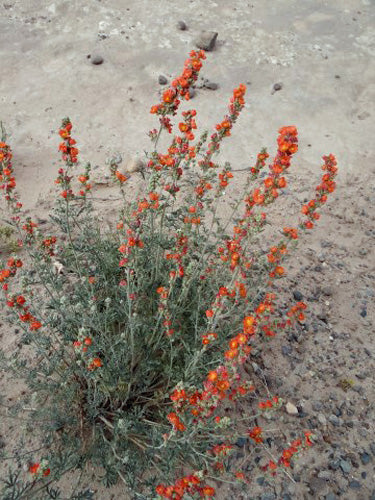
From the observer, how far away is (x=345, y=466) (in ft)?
10.0

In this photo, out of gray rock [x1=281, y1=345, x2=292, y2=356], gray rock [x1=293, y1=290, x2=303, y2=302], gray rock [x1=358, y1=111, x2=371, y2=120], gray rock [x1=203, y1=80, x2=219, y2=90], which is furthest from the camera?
gray rock [x1=203, y1=80, x2=219, y2=90]

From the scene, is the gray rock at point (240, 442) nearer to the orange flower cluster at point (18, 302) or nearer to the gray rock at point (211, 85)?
the orange flower cluster at point (18, 302)

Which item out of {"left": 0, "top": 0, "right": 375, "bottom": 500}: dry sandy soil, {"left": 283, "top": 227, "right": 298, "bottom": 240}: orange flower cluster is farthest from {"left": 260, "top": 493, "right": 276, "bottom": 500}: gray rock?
{"left": 283, "top": 227, "right": 298, "bottom": 240}: orange flower cluster

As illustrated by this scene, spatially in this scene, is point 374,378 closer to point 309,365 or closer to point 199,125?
point 309,365

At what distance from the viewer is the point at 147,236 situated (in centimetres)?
352

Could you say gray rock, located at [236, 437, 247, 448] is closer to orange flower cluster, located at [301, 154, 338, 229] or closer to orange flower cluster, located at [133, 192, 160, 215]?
orange flower cluster, located at [301, 154, 338, 229]

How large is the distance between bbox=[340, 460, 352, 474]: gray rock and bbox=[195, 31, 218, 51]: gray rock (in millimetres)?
7880

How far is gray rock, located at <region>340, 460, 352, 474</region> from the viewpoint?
3.04 meters

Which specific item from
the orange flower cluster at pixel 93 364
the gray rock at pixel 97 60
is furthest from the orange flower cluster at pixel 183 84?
the gray rock at pixel 97 60

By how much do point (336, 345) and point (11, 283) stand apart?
3207mm

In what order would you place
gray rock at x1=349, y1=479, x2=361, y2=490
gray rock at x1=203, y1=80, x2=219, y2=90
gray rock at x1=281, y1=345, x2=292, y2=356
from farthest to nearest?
gray rock at x1=203, y1=80, x2=219, y2=90 → gray rock at x1=281, y1=345, x2=292, y2=356 → gray rock at x1=349, y1=479, x2=361, y2=490

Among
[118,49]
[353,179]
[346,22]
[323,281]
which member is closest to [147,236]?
[323,281]

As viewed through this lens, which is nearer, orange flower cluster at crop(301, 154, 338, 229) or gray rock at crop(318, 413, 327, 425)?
orange flower cluster at crop(301, 154, 338, 229)

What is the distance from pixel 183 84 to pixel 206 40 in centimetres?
673
